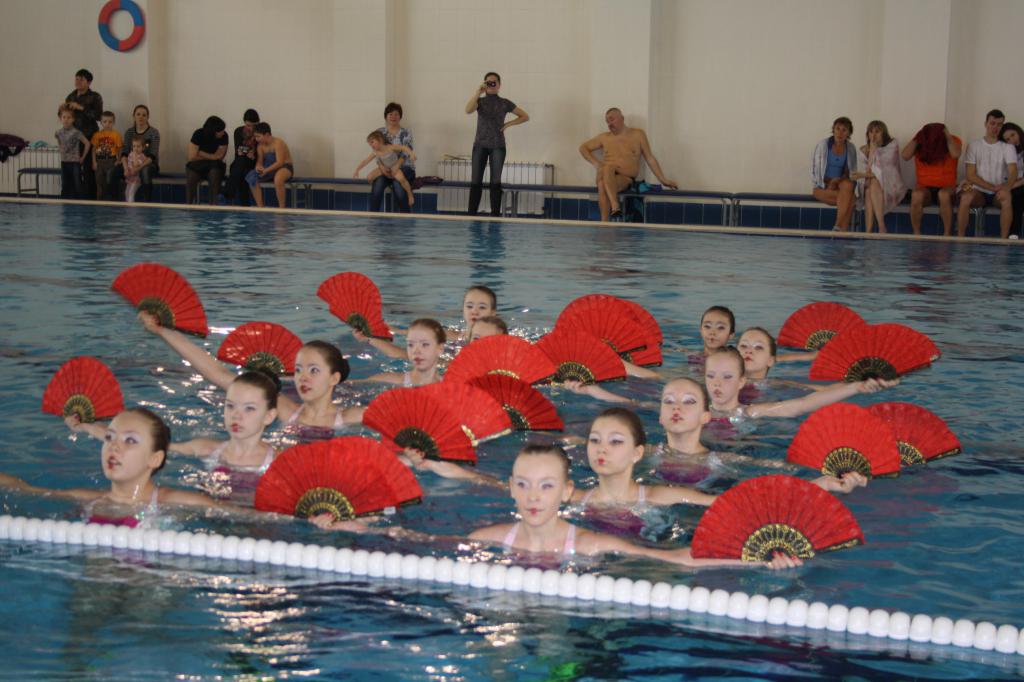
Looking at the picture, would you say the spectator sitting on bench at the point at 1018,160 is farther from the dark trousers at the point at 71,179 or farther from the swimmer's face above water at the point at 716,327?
the dark trousers at the point at 71,179

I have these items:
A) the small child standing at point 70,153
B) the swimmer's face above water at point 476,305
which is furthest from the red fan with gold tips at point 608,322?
the small child standing at point 70,153

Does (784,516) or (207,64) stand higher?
(207,64)

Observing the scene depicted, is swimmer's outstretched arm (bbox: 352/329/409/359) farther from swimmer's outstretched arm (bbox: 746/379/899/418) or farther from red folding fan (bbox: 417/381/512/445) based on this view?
red folding fan (bbox: 417/381/512/445)

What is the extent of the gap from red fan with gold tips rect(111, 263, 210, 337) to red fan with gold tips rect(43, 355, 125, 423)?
81cm

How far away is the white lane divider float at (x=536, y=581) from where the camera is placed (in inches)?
144

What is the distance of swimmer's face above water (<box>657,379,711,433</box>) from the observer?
17.9ft

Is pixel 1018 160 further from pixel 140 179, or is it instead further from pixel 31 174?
pixel 31 174

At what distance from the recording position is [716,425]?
6.42m

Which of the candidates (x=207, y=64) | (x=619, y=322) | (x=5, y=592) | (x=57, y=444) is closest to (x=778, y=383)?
(x=619, y=322)

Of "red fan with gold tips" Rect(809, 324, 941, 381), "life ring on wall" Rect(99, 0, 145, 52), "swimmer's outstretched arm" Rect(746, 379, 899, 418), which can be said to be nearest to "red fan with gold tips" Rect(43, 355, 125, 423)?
"swimmer's outstretched arm" Rect(746, 379, 899, 418)

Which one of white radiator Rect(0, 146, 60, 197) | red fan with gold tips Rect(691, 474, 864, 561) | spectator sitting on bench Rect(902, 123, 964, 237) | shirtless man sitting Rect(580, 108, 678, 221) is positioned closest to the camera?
red fan with gold tips Rect(691, 474, 864, 561)

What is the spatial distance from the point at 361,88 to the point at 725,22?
213 inches

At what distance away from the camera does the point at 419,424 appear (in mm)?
4871

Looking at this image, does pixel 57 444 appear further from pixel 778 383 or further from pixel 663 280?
pixel 663 280
